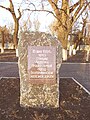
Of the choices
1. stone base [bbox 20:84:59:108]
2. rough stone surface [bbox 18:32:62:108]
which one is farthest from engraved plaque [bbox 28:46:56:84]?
stone base [bbox 20:84:59:108]

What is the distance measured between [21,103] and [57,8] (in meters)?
16.9

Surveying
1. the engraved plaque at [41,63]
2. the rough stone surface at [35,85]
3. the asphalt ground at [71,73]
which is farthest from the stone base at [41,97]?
the asphalt ground at [71,73]

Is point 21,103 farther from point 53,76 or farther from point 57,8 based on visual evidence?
point 57,8

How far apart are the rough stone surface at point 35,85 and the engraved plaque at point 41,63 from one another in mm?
99

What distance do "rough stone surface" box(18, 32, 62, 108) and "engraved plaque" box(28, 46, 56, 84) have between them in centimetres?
10

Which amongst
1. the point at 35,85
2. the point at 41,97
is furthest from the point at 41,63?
the point at 41,97

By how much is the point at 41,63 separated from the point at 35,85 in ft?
2.09

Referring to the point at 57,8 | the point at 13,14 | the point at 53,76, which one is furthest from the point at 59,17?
the point at 53,76

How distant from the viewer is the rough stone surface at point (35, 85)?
7.44 metres

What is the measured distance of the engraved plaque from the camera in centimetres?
743

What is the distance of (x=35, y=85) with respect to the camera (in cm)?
753

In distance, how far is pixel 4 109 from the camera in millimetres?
7223

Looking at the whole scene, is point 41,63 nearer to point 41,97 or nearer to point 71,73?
point 41,97

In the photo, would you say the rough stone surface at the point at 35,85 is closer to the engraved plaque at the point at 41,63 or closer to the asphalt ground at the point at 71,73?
the engraved plaque at the point at 41,63
